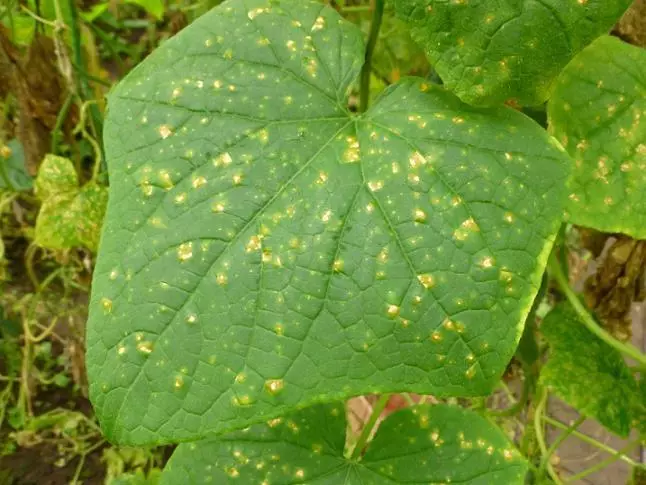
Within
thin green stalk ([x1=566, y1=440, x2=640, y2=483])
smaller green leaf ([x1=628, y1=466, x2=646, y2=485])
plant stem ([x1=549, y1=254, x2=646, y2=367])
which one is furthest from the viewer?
smaller green leaf ([x1=628, y1=466, x2=646, y2=485])

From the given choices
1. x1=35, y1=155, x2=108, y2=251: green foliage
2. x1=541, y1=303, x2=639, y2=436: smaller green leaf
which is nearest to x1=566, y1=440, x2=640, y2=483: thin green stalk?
x1=541, y1=303, x2=639, y2=436: smaller green leaf

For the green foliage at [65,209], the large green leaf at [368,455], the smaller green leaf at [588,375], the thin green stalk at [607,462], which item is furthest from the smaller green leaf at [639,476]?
the green foliage at [65,209]

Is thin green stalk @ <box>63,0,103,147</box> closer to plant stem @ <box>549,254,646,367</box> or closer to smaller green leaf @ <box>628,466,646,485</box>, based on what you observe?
plant stem @ <box>549,254,646,367</box>

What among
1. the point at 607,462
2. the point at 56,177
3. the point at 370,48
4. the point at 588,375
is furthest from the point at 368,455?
the point at 56,177

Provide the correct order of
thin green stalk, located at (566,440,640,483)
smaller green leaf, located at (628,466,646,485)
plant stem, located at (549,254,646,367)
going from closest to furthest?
plant stem, located at (549,254,646,367), thin green stalk, located at (566,440,640,483), smaller green leaf, located at (628,466,646,485)

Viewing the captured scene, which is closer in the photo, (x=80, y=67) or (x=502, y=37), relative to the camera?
(x=502, y=37)

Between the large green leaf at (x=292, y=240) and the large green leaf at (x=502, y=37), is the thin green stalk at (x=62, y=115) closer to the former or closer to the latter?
the large green leaf at (x=292, y=240)

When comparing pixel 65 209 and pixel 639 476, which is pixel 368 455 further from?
pixel 639 476
